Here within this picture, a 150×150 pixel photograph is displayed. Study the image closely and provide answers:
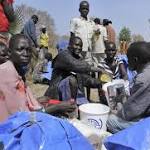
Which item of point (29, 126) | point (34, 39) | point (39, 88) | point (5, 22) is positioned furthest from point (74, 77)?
point (34, 39)

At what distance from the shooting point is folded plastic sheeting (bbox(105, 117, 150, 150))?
2834mm

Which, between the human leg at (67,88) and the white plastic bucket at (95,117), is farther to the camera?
the human leg at (67,88)

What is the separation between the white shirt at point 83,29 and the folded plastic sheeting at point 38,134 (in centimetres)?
502

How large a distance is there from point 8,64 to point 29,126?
3.17 feet

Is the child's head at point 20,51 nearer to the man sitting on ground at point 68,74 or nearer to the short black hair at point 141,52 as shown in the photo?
the short black hair at point 141,52

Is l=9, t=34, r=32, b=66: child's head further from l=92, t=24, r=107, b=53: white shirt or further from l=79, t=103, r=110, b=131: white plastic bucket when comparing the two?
l=92, t=24, r=107, b=53: white shirt

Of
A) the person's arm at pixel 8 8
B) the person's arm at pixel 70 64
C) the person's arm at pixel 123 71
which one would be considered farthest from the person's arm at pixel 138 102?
the person's arm at pixel 123 71

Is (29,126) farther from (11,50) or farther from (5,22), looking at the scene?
(5,22)

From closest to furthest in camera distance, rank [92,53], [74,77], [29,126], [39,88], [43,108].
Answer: [29,126] < [43,108] < [74,77] < [92,53] < [39,88]

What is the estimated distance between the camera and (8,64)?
149 inches

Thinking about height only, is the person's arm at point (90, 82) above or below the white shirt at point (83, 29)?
below

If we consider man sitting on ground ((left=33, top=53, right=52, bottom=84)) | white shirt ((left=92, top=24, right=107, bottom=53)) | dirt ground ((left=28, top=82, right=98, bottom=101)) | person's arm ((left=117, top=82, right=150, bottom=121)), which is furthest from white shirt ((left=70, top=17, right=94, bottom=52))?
person's arm ((left=117, top=82, right=150, bottom=121))

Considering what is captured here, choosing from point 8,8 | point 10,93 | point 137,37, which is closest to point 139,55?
point 10,93

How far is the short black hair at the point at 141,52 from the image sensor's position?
412cm
